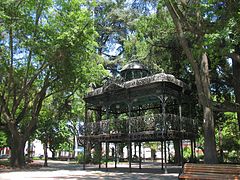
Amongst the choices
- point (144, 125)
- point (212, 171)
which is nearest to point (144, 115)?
point (144, 125)

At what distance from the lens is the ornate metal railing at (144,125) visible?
18.0 m

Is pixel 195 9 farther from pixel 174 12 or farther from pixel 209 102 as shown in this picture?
pixel 209 102

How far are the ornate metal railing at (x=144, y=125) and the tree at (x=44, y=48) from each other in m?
4.05

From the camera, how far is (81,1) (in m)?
20.6

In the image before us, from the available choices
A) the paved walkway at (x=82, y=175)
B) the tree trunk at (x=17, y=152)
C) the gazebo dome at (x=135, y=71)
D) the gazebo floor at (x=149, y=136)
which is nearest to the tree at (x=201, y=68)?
the paved walkway at (x=82, y=175)

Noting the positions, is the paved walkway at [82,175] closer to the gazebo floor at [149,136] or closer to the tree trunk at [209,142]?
the gazebo floor at [149,136]

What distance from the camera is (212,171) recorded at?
9867mm

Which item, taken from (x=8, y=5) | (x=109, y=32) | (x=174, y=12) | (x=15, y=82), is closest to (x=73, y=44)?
(x=8, y=5)

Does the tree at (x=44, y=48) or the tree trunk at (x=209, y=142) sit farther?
the tree at (x=44, y=48)

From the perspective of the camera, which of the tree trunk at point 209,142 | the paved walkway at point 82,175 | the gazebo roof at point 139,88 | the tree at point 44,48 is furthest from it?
the tree at point 44,48

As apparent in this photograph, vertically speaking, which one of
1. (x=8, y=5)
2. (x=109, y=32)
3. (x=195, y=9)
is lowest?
(x=195, y=9)

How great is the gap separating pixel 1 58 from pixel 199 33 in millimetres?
14807

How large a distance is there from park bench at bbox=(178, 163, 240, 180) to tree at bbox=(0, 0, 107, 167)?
12222 mm

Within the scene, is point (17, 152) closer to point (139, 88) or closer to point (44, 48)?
point (44, 48)
